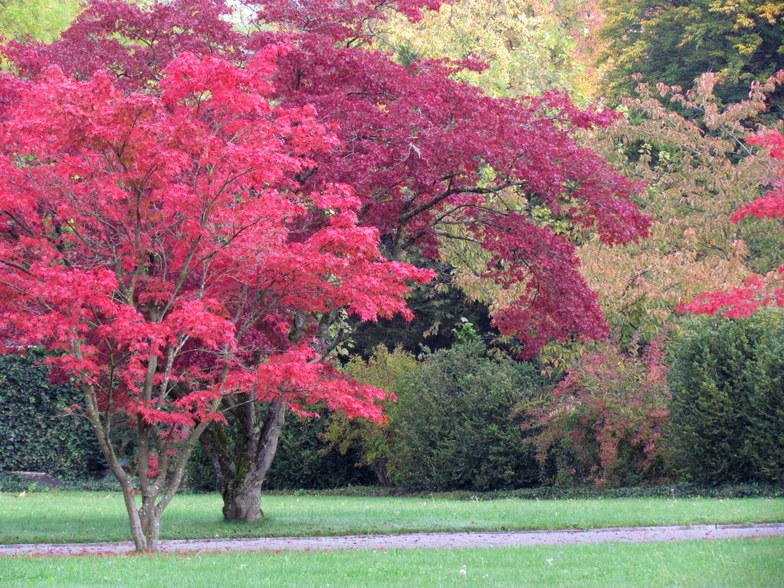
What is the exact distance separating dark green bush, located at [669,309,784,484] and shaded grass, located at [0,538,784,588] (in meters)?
5.98

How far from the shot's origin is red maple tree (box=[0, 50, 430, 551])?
8.23m

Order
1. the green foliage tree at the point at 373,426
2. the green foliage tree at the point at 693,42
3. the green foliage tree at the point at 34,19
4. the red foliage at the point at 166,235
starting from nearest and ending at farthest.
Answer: the red foliage at the point at 166,235, the green foliage tree at the point at 373,426, the green foliage tree at the point at 34,19, the green foliage tree at the point at 693,42

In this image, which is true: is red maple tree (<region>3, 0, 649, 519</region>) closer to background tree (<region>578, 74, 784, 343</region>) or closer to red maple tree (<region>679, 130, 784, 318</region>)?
red maple tree (<region>679, 130, 784, 318</region>)

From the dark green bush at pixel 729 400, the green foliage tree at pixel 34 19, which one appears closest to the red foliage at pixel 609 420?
the dark green bush at pixel 729 400

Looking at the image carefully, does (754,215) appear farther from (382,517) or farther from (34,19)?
(34,19)

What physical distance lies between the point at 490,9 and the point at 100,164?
24.6m

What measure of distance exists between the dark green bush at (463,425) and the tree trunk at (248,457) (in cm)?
676

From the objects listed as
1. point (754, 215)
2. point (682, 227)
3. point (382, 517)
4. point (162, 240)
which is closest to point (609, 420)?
point (382, 517)

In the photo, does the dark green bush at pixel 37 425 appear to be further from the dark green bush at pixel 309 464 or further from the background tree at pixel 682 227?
the background tree at pixel 682 227

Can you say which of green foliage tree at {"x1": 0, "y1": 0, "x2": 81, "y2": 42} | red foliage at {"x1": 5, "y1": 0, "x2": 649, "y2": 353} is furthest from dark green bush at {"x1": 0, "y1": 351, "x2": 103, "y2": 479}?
red foliage at {"x1": 5, "y1": 0, "x2": 649, "y2": 353}

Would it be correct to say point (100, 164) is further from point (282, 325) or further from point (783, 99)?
point (783, 99)

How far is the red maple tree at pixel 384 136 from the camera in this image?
11164mm

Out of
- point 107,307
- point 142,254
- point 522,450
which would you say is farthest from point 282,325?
point 522,450

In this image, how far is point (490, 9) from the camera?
30.6 meters
